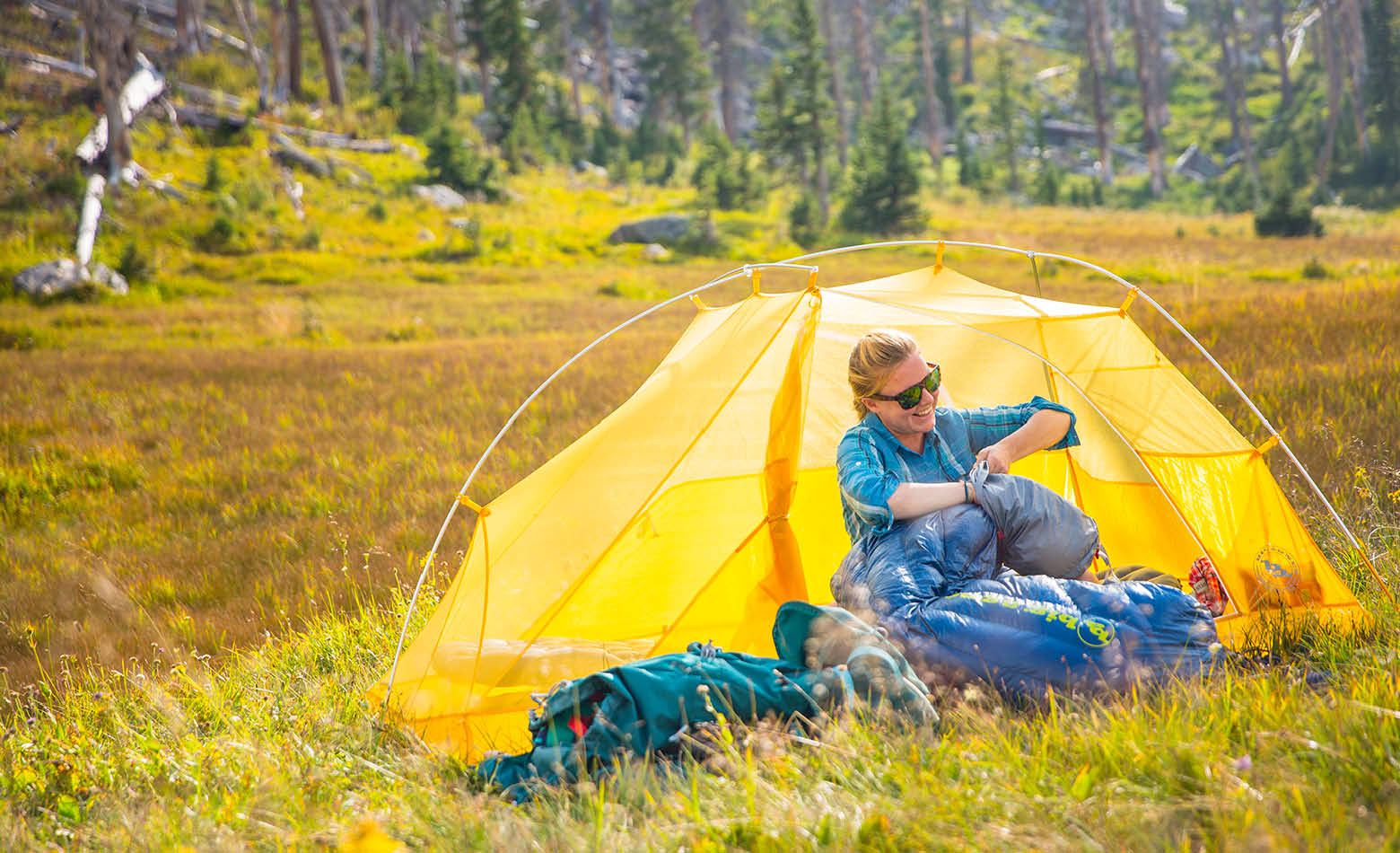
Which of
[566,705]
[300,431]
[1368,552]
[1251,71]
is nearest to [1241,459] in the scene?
[1368,552]

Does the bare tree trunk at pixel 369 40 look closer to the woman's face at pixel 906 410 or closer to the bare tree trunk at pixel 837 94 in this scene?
the bare tree trunk at pixel 837 94

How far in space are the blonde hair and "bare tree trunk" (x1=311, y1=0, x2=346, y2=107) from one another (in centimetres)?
2701

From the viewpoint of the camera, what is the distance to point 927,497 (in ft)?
10.8

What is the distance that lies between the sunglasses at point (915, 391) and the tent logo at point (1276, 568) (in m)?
1.29

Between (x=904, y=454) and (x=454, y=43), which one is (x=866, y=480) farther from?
(x=454, y=43)

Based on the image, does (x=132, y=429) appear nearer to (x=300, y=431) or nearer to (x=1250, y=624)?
(x=300, y=431)

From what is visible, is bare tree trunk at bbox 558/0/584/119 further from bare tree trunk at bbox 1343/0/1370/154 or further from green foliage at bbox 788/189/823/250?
bare tree trunk at bbox 1343/0/1370/154

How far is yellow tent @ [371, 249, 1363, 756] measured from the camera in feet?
10.9

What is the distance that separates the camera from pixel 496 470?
6695mm

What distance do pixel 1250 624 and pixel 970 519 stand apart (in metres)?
1.01

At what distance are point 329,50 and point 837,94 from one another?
19.7 meters

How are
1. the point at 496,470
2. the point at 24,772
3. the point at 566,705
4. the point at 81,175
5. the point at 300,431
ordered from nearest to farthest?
the point at 566,705, the point at 24,772, the point at 496,470, the point at 300,431, the point at 81,175

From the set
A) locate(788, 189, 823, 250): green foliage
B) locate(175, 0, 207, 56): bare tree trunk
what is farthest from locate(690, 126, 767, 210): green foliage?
locate(175, 0, 207, 56): bare tree trunk

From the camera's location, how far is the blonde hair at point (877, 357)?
3.43 meters
